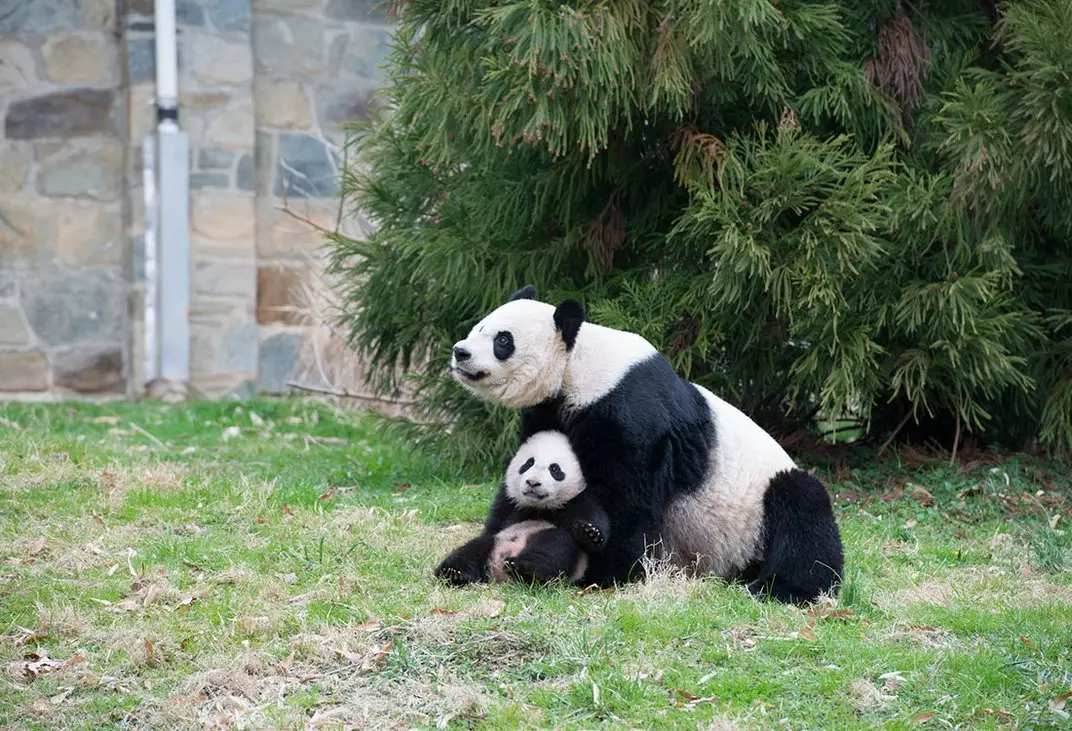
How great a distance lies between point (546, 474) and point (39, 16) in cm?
860

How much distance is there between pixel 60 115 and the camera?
11672mm

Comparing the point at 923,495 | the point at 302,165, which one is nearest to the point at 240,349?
the point at 302,165

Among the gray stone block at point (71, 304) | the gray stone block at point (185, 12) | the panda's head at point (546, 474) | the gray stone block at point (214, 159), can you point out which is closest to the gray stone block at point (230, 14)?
the gray stone block at point (185, 12)

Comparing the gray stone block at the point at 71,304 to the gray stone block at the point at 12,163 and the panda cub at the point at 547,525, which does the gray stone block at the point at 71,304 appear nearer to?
the gray stone block at the point at 12,163

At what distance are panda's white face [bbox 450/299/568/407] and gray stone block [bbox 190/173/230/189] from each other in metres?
6.97

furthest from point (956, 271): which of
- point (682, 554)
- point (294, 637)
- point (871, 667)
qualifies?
point (294, 637)

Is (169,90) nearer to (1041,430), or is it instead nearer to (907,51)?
(907,51)

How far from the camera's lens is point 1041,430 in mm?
7926

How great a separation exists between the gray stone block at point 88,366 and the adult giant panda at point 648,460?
732 cm

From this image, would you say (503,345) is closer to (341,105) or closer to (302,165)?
(302,165)

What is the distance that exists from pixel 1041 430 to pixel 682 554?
344cm

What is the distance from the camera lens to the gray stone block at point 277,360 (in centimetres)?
1212

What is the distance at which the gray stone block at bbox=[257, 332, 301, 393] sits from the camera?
12.1m

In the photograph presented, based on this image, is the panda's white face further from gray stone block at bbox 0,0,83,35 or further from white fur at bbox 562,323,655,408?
gray stone block at bbox 0,0,83,35
